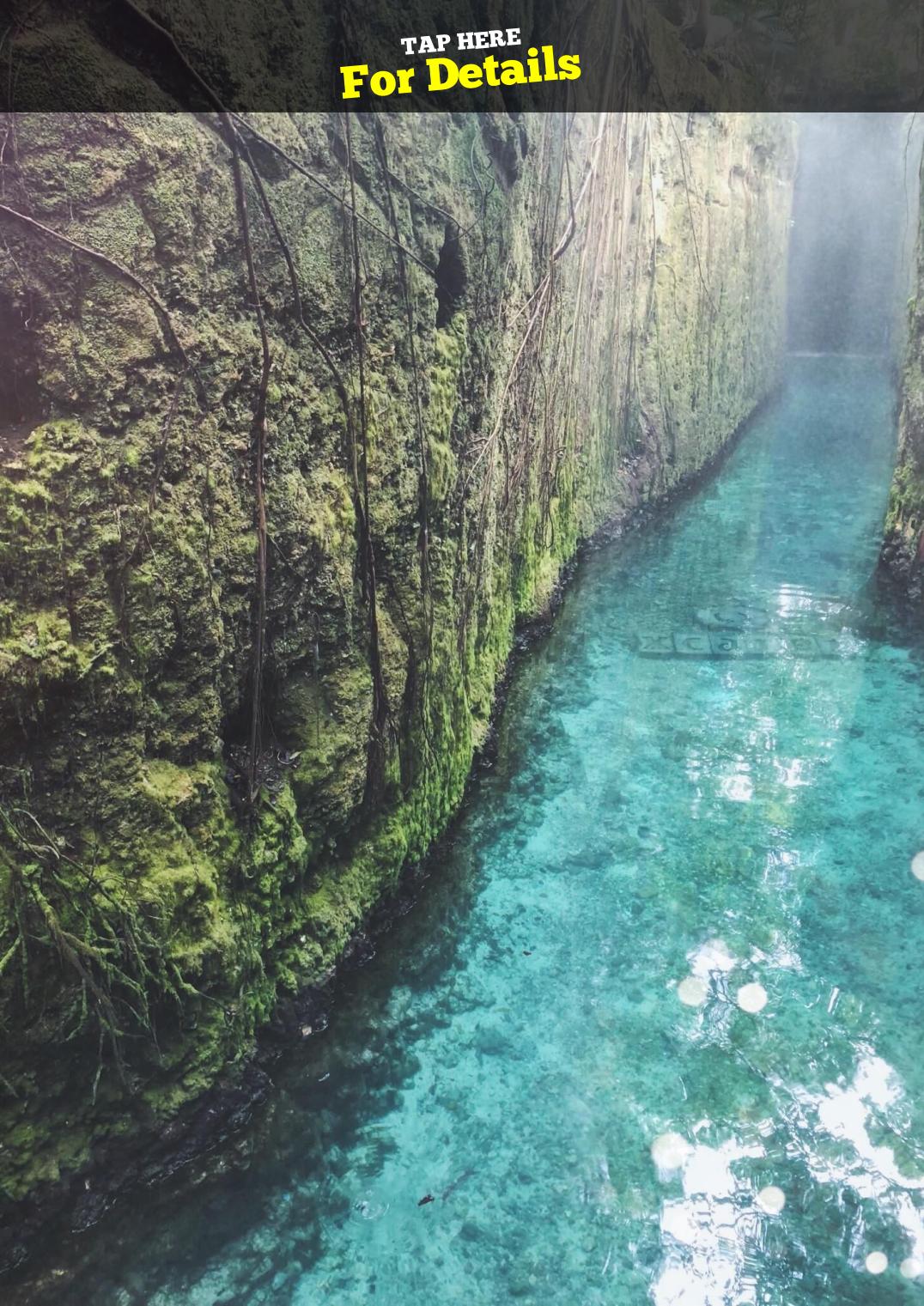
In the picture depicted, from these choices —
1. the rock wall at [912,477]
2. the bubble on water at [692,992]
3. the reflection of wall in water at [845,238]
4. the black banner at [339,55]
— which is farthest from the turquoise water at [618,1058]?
the reflection of wall in water at [845,238]

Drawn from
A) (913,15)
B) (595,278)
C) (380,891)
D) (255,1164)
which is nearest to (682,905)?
(380,891)

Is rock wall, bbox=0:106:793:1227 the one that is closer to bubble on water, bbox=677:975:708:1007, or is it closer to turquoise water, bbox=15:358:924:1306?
turquoise water, bbox=15:358:924:1306

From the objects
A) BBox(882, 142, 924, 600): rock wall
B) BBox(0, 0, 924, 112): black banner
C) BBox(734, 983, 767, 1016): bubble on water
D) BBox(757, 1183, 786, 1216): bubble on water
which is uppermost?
BBox(0, 0, 924, 112): black banner

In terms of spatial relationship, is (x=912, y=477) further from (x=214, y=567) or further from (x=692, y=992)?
(x=214, y=567)

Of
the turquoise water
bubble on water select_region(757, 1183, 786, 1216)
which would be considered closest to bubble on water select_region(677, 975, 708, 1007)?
the turquoise water

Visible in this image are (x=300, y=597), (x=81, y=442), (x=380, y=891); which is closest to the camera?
(x=81, y=442)

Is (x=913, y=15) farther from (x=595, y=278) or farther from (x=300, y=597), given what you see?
(x=300, y=597)
